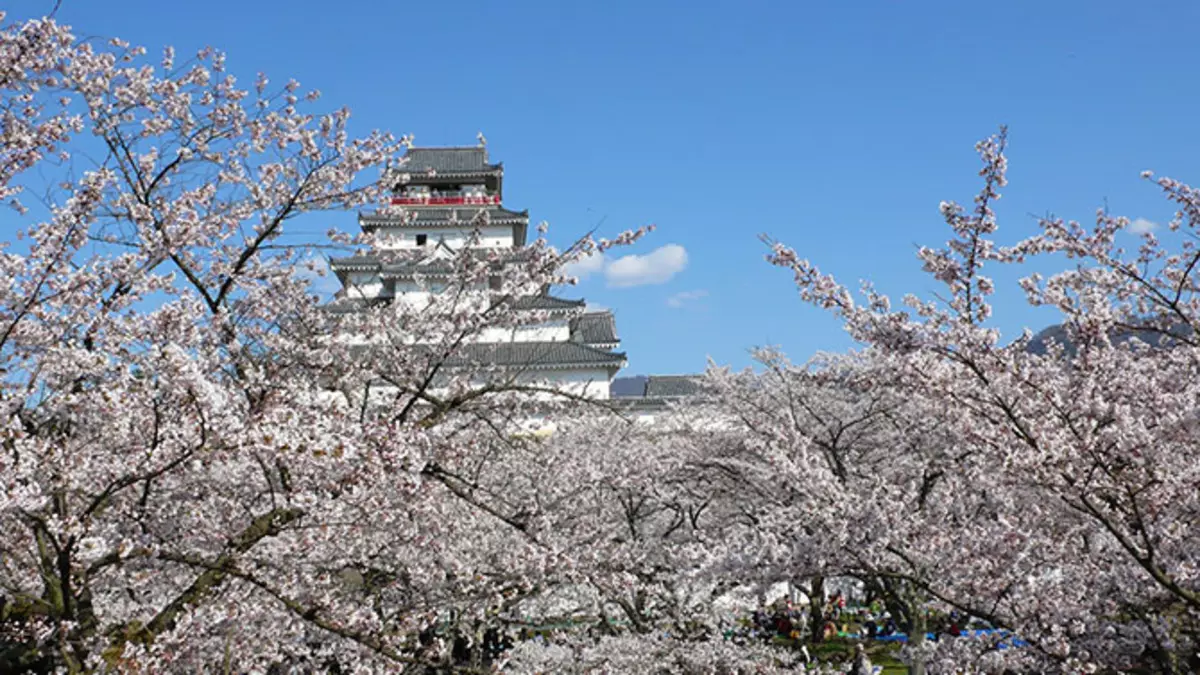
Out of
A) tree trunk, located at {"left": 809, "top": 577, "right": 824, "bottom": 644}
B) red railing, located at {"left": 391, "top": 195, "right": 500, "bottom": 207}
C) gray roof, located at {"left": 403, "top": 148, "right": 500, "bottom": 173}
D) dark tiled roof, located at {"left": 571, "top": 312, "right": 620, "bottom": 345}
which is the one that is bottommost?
tree trunk, located at {"left": 809, "top": 577, "right": 824, "bottom": 644}

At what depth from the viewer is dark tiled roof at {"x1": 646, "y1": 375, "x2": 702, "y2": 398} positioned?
38.9 metres

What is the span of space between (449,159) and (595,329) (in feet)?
38.9

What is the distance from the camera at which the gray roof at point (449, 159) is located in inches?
1633

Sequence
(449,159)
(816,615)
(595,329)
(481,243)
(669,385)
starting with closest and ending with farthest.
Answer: (816,615), (481,243), (595,329), (669,385), (449,159)

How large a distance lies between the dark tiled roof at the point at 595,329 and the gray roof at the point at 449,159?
8781 millimetres

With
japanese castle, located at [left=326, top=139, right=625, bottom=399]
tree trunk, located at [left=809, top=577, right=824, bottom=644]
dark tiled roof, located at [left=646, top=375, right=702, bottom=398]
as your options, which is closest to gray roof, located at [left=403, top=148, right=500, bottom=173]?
japanese castle, located at [left=326, top=139, right=625, bottom=399]

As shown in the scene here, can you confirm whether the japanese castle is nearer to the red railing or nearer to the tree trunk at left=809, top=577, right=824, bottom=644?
the red railing

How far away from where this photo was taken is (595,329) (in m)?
36.7

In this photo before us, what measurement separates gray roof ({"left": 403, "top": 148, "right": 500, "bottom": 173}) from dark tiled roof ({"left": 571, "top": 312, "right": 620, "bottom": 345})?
8.78 metres

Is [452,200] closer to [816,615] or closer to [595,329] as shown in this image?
[595,329]

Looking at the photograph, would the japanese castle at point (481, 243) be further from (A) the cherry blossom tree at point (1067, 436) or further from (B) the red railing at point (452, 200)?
(A) the cherry blossom tree at point (1067, 436)

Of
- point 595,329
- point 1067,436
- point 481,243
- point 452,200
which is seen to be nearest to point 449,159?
point 452,200

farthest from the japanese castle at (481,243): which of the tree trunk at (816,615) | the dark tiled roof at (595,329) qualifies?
the tree trunk at (816,615)

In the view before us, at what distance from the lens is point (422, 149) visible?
42781 millimetres
